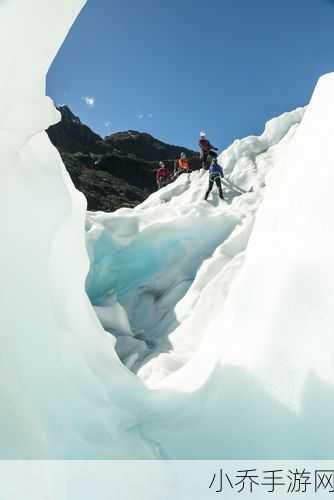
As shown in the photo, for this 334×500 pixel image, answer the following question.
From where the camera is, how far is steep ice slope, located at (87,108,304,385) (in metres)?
4.43

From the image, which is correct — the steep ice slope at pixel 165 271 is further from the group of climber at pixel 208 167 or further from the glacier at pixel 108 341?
the glacier at pixel 108 341

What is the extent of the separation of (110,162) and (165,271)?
24.5 metres

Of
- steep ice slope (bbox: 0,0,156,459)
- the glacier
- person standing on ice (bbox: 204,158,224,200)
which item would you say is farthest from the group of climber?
steep ice slope (bbox: 0,0,156,459)

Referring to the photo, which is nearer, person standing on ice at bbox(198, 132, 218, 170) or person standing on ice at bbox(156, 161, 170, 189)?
person standing on ice at bbox(198, 132, 218, 170)

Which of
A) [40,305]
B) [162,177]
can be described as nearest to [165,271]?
[40,305]

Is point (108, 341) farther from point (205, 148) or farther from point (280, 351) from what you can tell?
point (205, 148)

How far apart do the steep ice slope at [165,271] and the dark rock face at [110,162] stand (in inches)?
565

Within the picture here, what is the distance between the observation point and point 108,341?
254cm

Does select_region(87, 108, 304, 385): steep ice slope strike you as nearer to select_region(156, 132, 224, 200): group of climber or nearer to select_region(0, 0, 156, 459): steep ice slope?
select_region(156, 132, 224, 200): group of climber

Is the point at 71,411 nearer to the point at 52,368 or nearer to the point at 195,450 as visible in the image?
the point at 52,368

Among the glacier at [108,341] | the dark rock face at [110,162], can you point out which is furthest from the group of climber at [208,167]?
the dark rock face at [110,162]

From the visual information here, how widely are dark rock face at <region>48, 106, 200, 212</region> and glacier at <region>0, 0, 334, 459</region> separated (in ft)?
61.8

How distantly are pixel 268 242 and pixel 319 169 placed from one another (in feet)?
1.58
